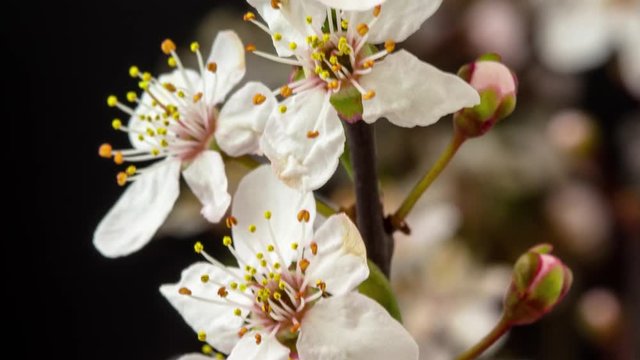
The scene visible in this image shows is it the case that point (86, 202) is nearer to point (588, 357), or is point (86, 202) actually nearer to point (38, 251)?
point (38, 251)

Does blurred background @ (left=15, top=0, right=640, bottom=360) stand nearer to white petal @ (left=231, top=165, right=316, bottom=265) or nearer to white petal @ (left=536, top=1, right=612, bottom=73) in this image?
white petal @ (left=536, top=1, right=612, bottom=73)

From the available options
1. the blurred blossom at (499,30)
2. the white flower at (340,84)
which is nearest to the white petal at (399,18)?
the white flower at (340,84)

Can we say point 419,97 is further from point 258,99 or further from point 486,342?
point 486,342

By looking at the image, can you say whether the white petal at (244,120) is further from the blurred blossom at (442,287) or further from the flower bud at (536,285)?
the blurred blossom at (442,287)

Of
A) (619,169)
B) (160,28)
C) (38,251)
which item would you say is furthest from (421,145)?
(38,251)

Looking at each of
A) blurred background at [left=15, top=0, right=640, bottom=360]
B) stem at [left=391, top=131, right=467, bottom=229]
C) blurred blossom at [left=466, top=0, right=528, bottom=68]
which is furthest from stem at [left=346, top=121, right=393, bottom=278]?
blurred blossom at [left=466, top=0, right=528, bottom=68]
